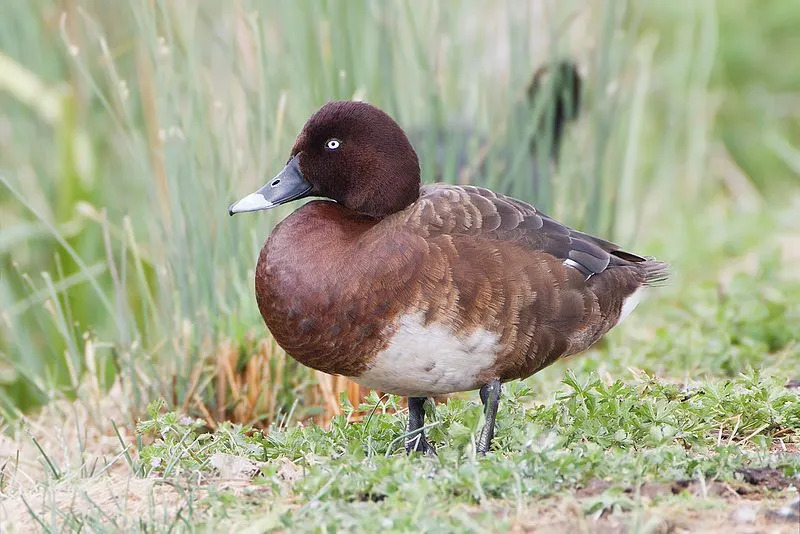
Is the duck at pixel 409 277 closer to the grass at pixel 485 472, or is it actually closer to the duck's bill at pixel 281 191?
the duck's bill at pixel 281 191

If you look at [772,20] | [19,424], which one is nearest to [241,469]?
[19,424]

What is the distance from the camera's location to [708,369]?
4.51 meters

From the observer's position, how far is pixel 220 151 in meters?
4.41

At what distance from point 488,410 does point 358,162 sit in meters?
0.84

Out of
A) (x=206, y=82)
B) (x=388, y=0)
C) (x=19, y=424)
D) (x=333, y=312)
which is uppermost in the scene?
(x=388, y=0)

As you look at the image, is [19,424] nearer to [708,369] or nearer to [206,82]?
[206,82]

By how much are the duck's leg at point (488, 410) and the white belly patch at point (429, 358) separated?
0.19 feet

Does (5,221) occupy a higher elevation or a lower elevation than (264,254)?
lower

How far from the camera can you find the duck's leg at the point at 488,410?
318cm

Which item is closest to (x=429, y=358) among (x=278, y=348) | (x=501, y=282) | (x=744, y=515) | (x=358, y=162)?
(x=501, y=282)

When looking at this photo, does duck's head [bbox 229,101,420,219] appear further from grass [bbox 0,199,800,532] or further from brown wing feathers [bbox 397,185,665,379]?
grass [bbox 0,199,800,532]

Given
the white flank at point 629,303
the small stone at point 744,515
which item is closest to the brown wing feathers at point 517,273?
the white flank at point 629,303

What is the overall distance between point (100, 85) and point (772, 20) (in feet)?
16.8

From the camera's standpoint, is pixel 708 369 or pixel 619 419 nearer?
pixel 619 419
